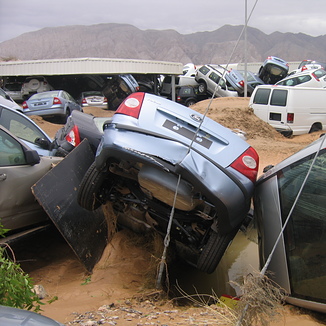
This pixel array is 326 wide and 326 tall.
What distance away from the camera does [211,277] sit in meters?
5.36

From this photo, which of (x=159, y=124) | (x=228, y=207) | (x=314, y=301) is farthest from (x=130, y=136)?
(x=314, y=301)

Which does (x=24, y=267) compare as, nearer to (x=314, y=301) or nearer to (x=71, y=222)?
→ (x=71, y=222)

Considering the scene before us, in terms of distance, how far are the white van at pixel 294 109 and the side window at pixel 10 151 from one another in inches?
455

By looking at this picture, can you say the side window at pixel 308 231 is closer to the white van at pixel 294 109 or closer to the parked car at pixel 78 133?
the parked car at pixel 78 133

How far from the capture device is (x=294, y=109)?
591 inches

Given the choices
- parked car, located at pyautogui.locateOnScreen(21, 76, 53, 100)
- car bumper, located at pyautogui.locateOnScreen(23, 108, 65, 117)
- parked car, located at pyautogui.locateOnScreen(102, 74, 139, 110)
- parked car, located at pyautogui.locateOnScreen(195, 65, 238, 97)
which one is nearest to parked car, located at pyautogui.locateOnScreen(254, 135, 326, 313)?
car bumper, located at pyautogui.locateOnScreen(23, 108, 65, 117)

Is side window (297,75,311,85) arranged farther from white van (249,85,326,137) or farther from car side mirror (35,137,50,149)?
car side mirror (35,137,50,149)

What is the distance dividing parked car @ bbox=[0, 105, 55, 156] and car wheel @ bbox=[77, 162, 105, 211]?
94.1 inches

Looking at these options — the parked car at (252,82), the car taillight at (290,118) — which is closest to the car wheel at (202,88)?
the parked car at (252,82)

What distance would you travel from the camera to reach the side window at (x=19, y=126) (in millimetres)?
6789

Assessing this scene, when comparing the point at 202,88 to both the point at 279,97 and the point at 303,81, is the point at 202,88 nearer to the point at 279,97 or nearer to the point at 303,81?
the point at 303,81

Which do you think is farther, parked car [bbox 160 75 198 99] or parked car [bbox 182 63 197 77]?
parked car [bbox 182 63 197 77]

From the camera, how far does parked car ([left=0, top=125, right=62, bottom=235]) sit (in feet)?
16.1

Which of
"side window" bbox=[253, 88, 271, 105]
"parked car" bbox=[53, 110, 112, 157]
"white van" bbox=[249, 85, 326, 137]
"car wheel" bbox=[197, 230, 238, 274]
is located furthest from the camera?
"side window" bbox=[253, 88, 271, 105]
